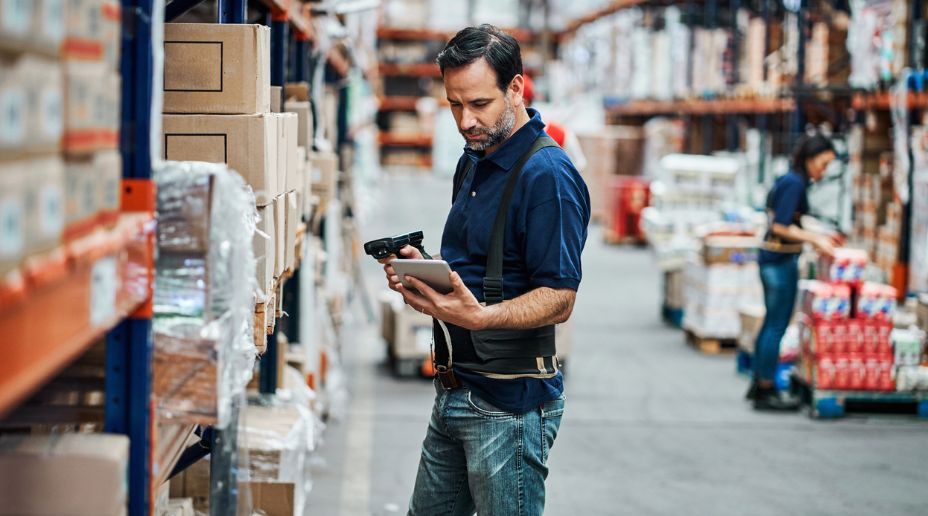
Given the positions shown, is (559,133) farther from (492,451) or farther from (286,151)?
(492,451)

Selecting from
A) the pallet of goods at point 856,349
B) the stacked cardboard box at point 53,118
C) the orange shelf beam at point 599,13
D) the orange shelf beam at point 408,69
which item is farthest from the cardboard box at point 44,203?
the orange shelf beam at point 408,69

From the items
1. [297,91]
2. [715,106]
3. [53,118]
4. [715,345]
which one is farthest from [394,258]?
[715,106]

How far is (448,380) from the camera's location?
116 inches

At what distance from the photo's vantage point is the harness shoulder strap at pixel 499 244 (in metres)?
2.85

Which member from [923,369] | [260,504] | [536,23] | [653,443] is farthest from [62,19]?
[536,23]

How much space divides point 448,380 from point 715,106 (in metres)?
13.3

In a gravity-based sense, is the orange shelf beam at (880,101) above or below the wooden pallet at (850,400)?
above

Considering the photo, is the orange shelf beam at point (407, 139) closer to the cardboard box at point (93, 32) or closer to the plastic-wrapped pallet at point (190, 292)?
the plastic-wrapped pallet at point (190, 292)

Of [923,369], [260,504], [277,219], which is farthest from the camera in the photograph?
[923,369]

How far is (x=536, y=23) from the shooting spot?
34219mm

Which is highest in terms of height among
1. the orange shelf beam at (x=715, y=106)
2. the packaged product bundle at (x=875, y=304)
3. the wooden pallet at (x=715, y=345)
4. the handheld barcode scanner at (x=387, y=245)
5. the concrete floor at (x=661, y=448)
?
the orange shelf beam at (x=715, y=106)

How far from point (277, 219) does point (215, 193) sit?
3.63 feet

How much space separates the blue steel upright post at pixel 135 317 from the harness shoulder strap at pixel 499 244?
34.4 inches

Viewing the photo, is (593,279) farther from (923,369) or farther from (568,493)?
(568,493)
